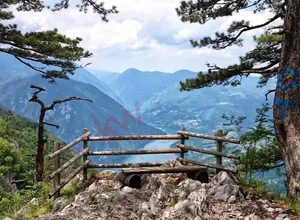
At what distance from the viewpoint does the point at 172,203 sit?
21.7 feet

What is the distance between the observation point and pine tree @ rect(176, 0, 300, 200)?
6648mm

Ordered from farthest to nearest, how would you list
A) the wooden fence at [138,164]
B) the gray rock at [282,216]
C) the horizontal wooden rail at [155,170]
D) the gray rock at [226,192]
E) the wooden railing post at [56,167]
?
the wooden railing post at [56,167], the wooden fence at [138,164], the horizontal wooden rail at [155,170], the gray rock at [226,192], the gray rock at [282,216]

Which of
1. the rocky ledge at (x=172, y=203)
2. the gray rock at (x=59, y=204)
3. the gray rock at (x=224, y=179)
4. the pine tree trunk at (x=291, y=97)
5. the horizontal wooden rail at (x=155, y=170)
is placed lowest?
the gray rock at (x=59, y=204)

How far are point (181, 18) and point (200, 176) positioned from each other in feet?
15.3

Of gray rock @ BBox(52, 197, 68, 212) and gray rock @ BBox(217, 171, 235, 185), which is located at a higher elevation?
gray rock @ BBox(217, 171, 235, 185)

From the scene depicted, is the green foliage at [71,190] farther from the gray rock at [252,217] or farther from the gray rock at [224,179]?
the gray rock at [252,217]

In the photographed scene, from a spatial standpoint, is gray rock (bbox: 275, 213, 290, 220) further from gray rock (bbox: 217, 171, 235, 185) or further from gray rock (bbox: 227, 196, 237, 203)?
gray rock (bbox: 217, 171, 235, 185)

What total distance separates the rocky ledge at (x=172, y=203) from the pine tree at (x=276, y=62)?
3.27 feet

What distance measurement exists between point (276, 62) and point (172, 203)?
17.7 feet

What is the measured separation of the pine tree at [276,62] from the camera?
6648 mm

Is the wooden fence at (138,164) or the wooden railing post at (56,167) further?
the wooden railing post at (56,167)

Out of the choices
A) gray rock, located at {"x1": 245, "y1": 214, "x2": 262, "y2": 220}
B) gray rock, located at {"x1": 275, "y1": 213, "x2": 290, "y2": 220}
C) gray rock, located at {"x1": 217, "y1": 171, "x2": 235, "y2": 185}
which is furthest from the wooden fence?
gray rock, located at {"x1": 275, "y1": 213, "x2": 290, "y2": 220}

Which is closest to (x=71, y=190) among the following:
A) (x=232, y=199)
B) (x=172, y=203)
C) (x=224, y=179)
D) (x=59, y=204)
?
(x=59, y=204)

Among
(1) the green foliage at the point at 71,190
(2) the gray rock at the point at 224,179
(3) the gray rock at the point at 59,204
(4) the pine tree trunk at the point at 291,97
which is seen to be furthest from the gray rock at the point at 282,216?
(1) the green foliage at the point at 71,190
